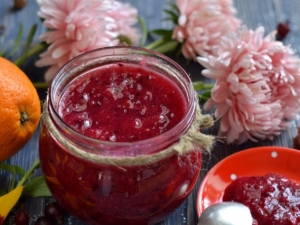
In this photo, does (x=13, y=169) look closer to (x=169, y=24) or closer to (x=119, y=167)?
(x=119, y=167)

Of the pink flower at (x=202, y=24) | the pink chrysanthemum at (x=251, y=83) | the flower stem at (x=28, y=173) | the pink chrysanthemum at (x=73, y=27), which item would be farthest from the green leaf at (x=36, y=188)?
the pink flower at (x=202, y=24)

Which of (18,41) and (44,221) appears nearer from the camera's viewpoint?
(44,221)

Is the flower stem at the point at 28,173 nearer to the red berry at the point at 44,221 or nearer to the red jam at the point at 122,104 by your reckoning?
the red berry at the point at 44,221

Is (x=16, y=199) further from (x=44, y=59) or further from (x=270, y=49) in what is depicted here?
(x=270, y=49)

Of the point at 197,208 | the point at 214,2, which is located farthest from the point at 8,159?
the point at 214,2

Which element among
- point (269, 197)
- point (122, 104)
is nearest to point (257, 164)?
point (269, 197)
